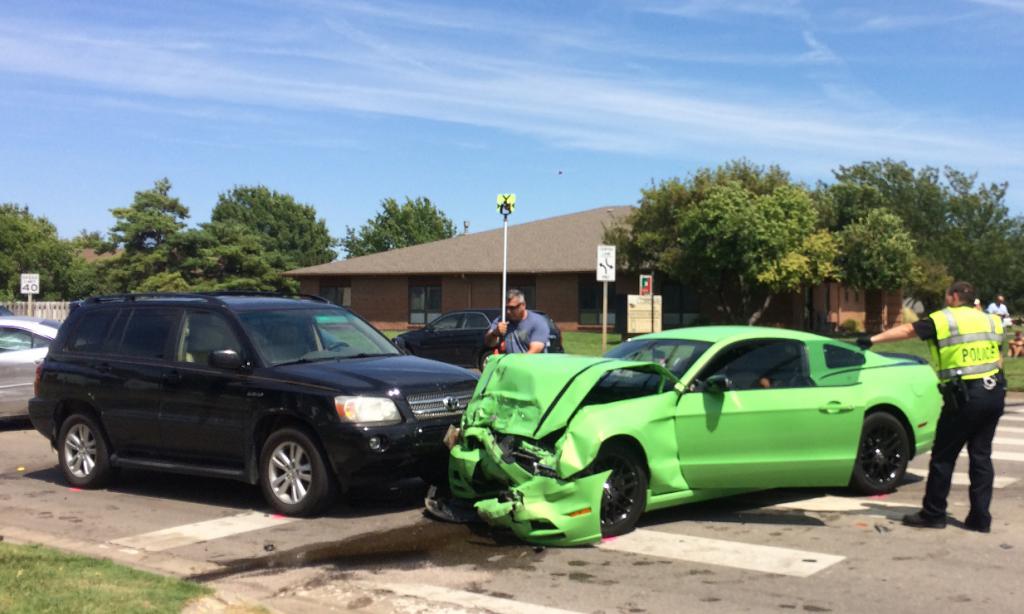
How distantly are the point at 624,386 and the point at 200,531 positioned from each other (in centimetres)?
349

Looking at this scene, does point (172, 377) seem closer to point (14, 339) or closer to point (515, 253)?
point (14, 339)

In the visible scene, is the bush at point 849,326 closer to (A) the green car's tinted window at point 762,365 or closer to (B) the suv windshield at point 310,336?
(A) the green car's tinted window at point 762,365

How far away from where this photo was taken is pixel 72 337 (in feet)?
34.5

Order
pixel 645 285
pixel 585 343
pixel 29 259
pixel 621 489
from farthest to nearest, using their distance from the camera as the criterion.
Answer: pixel 29 259, pixel 585 343, pixel 645 285, pixel 621 489

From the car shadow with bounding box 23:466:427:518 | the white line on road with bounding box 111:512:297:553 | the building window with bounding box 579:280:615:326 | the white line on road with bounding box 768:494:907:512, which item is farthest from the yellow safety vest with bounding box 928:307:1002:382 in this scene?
the building window with bounding box 579:280:615:326

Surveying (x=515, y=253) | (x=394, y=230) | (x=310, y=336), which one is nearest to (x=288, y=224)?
(x=394, y=230)

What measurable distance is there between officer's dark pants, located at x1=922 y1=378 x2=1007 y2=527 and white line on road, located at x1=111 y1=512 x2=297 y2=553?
4971 millimetres

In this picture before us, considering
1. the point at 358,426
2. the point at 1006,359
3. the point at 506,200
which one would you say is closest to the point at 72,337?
the point at 358,426

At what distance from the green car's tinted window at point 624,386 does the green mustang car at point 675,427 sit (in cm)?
1

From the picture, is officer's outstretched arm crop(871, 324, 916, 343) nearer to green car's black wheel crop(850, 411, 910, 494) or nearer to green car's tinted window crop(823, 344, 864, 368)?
green car's tinted window crop(823, 344, 864, 368)

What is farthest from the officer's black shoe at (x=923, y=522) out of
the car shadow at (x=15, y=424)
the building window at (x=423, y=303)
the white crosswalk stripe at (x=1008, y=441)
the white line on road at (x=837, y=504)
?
the building window at (x=423, y=303)

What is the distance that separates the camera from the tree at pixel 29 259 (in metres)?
69.8

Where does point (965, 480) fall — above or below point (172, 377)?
below

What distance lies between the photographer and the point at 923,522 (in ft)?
25.3
